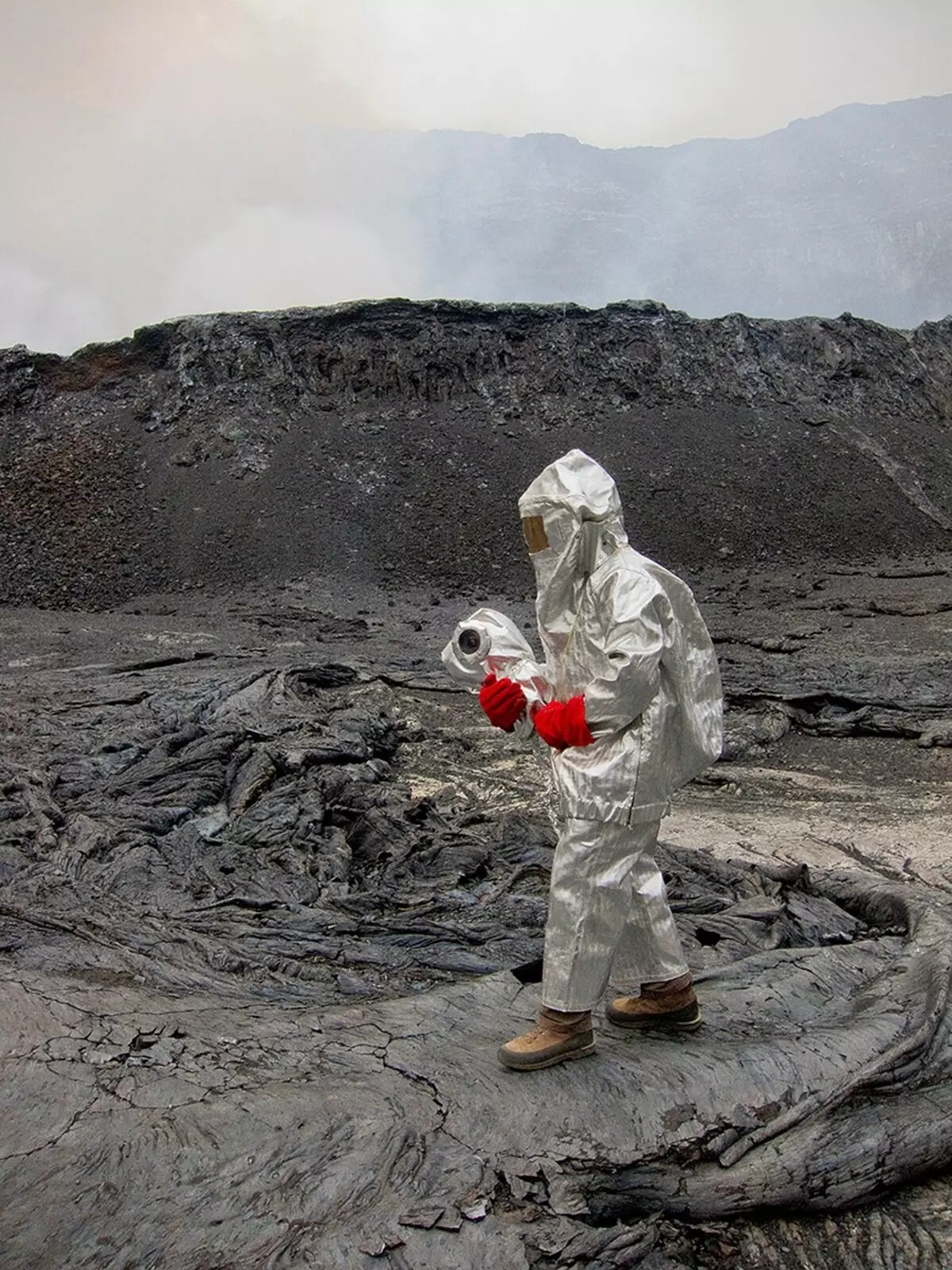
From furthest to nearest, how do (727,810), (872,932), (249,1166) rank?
1. (727,810)
2. (872,932)
3. (249,1166)

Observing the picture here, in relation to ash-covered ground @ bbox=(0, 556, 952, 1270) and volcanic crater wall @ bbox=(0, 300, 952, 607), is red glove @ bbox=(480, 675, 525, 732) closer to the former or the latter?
ash-covered ground @ bbox=(0, 556, 952, 1270)

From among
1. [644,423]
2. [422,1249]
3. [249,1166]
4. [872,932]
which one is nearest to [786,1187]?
[422,1249]

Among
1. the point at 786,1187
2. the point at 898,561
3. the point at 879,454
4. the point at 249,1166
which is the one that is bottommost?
the point at 786,1187

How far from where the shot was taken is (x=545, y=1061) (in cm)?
314

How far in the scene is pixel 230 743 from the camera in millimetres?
8070

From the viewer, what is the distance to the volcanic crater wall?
87.5ft

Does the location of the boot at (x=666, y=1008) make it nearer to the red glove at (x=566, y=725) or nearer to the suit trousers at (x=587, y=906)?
the suit trousers at (x=587, y=906)

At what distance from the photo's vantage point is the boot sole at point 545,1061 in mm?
3127

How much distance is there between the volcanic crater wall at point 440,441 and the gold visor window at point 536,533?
876 inches

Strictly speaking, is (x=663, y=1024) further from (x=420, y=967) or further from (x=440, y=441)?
(x=440, y=441)

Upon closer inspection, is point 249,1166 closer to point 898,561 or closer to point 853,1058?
point 853,1058

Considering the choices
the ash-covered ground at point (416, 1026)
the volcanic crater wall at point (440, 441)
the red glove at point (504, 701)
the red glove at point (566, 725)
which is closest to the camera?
the ash-covered ground at point (416, 1026)

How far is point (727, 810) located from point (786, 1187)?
5.00m

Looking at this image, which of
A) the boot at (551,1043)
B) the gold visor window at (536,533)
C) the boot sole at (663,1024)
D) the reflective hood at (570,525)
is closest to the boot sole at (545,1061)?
the boot at (551,1043)
